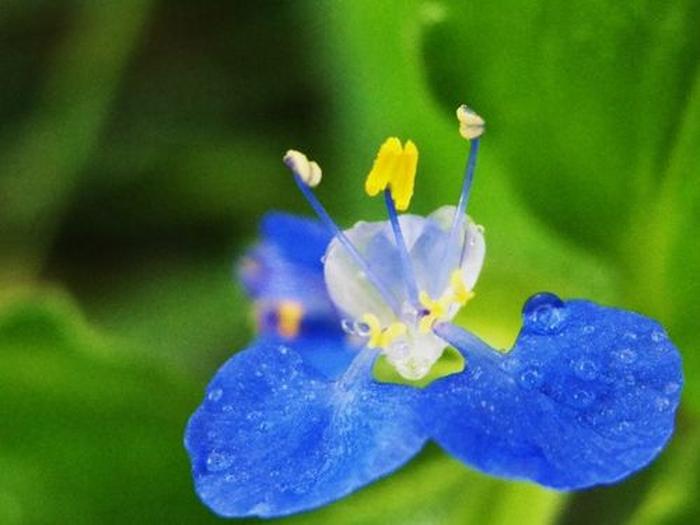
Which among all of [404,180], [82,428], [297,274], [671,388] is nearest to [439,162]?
[297,274]

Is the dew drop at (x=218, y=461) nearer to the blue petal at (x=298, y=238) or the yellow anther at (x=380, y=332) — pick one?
the yellow anther at (x=380, y=332)

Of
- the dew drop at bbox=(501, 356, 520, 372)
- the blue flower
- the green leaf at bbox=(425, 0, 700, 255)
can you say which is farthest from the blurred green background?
the dew drop at bbox=(501, 356, 520, 372)

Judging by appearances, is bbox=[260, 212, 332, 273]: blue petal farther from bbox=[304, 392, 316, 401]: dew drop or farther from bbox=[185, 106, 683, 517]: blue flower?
bbox=[304, 392, 316, 401]: dew drop

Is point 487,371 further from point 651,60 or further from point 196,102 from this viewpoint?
point 196,102

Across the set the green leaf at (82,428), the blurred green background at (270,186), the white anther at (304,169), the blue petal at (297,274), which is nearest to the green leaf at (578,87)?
the blurred green background at (270,186)

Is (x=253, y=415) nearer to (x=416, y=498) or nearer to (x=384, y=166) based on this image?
(x=384, y=166)
